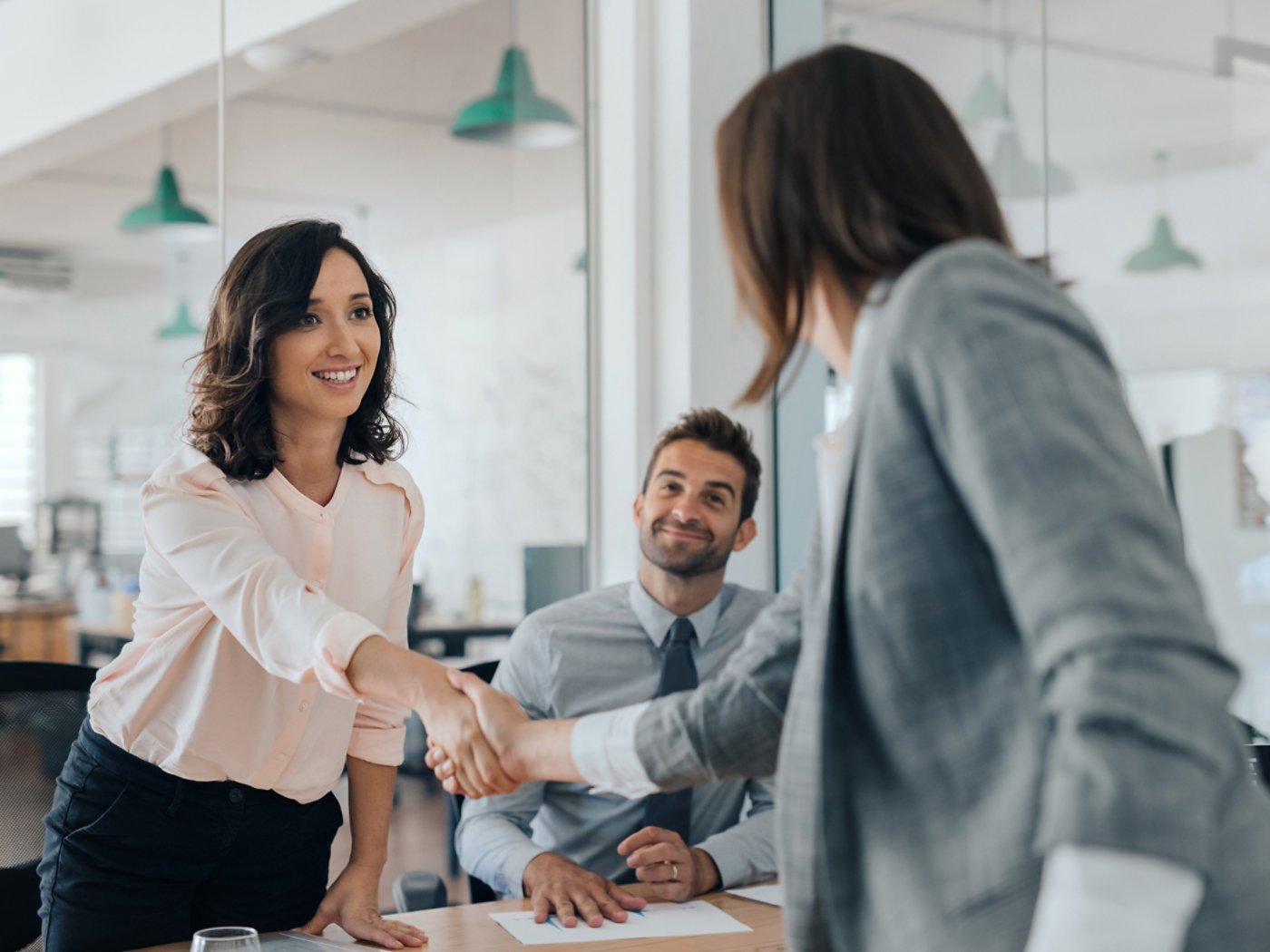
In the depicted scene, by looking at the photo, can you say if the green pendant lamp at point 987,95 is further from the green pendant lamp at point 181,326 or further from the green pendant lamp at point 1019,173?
the green pendant lamp at point 181,326

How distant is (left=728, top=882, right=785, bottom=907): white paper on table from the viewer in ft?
6.55

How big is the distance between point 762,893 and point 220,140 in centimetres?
218

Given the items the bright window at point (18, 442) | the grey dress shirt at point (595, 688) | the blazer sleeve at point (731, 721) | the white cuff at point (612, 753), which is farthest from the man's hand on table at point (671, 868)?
the bright window at point (18, 442)

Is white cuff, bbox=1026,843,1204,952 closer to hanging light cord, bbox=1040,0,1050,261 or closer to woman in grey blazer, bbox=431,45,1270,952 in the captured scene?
woman in grey blazer, bbox=431,45,1270,952

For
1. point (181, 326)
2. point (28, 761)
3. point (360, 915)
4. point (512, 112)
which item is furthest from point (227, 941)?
point (512, 112)

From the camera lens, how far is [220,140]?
3.21 metres

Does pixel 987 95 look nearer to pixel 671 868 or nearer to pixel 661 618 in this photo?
pixel 661 618

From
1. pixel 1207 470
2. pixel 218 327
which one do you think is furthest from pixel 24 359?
pixel 1207 470

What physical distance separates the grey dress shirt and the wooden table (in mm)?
340

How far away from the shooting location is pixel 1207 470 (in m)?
2.36

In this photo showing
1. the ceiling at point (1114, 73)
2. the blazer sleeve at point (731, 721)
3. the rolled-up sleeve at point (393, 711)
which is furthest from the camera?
the ceiling at point (1114, 73)

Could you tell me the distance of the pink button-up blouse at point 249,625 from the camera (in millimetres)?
1635

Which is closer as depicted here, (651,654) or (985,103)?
(651,654)

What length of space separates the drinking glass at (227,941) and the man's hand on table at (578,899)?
1.91 ft
